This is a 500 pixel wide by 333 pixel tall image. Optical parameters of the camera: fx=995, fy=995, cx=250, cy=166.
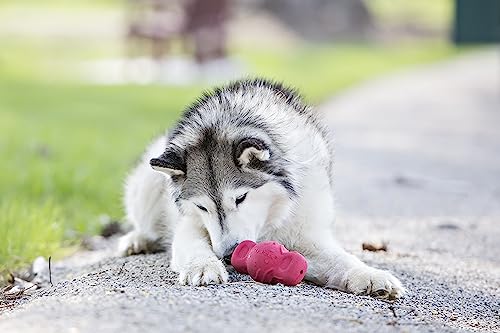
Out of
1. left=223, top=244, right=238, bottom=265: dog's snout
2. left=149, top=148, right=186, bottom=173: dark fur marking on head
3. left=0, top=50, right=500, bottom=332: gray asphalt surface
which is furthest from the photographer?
left=149, top=148, right=186, bottom=173: dark fur marking on head

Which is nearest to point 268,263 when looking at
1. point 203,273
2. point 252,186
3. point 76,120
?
point 203,273

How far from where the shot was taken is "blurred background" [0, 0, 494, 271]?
9.49 meters

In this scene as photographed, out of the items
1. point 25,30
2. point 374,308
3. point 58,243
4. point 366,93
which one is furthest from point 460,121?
point 25,30

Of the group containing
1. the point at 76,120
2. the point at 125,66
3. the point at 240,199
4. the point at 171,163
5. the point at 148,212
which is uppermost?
the point at 171,163

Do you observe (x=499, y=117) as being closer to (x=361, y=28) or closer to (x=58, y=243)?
(x=58, y=243)

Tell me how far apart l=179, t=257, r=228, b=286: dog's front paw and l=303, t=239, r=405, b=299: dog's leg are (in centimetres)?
70

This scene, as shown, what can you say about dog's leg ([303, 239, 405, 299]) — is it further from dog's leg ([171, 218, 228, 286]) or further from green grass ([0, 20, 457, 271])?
green grass ([0, 20, 457, 271])

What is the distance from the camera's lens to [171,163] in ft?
18.6

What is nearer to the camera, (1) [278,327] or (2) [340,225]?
(1) [278,327]

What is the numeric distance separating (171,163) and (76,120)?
31.6 ft

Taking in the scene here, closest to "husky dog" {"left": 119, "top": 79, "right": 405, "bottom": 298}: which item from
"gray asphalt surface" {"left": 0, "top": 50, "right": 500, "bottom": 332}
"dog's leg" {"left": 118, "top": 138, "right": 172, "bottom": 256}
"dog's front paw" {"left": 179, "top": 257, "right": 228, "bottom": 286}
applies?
"dog's front paw" {"left": 179, "top": 257, "right": 228, "bottom": 286}

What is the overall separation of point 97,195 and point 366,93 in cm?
964

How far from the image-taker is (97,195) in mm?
9695

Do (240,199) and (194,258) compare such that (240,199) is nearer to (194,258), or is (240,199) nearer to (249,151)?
(249,151)
